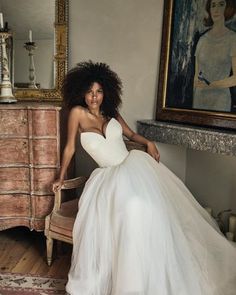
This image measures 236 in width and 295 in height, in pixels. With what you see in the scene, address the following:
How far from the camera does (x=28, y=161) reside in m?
2.59

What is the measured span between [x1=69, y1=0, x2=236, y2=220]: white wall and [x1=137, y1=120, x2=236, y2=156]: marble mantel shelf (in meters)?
0.18

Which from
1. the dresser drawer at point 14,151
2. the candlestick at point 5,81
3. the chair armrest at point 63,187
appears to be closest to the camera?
the chair armrest at point 63,187

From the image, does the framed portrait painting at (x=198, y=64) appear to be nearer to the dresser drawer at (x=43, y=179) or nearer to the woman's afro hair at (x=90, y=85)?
the woman's afro hair at (x=90, y=85)

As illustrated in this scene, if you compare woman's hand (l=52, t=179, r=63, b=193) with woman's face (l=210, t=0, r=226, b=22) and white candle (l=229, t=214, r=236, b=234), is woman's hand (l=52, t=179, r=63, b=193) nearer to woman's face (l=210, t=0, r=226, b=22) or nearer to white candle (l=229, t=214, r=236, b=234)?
white candle (l=229, t=214, r=236, b=234)

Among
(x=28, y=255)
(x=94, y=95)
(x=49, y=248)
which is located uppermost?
(x=94, y=95)

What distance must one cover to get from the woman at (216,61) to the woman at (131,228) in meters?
0.62

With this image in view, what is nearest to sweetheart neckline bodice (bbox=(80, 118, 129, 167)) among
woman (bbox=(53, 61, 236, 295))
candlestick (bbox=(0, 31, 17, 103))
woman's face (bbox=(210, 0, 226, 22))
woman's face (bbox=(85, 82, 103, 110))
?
woman (bbox=(53, 61, 236, 295))

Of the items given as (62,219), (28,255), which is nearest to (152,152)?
(62,219)

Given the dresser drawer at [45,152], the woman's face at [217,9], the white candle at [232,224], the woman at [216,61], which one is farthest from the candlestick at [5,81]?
the white candle at [232,224]

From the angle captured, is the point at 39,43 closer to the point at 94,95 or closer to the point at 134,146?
the point at 94,95

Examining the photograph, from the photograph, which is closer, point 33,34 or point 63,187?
point 63,187

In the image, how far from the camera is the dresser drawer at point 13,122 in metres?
2.52

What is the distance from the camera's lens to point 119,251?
1.93 m

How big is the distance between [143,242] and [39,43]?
6.51ft
